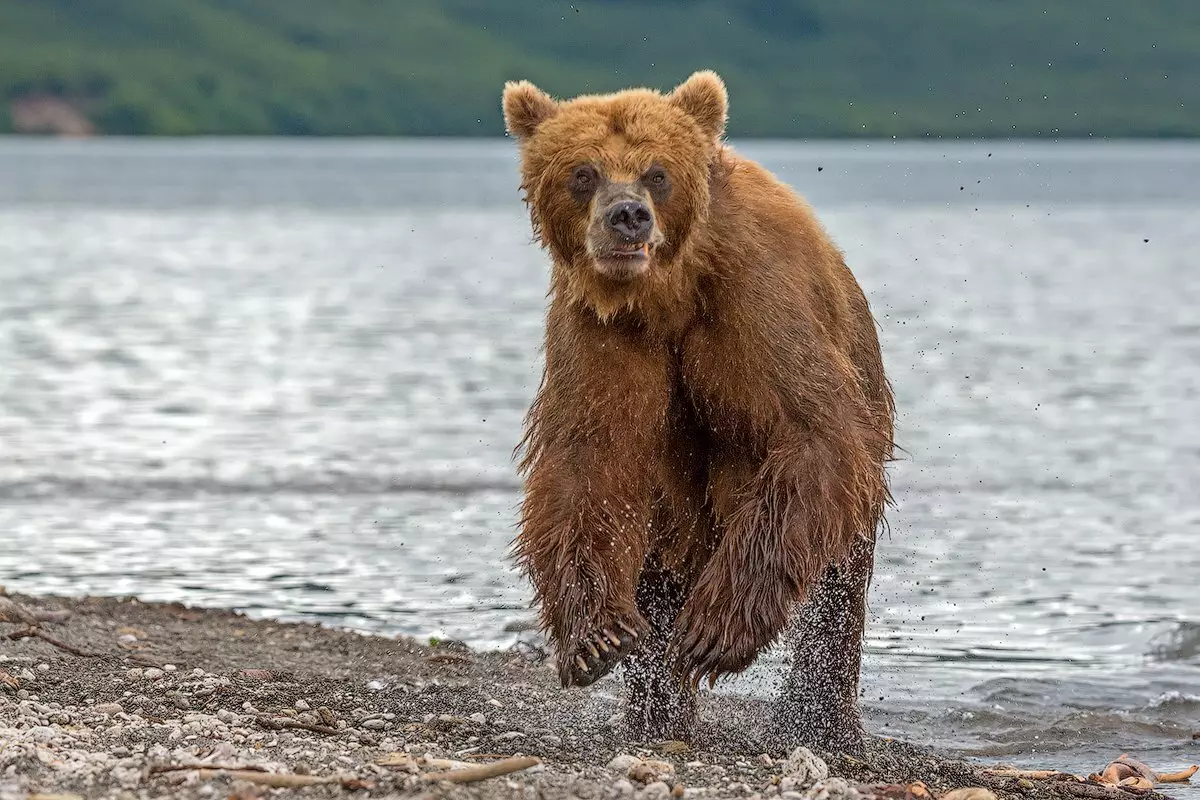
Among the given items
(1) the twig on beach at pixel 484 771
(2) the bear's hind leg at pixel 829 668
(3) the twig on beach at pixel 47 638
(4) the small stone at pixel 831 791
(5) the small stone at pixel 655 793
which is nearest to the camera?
(1) the twig on beach at pixel 484 771

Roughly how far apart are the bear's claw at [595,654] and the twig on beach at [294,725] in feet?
3.02

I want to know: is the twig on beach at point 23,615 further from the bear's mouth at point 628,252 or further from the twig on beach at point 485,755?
the bear's mouth at point 628,252

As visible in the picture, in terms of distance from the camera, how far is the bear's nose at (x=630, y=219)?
6227 mm

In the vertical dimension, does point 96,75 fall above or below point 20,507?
above

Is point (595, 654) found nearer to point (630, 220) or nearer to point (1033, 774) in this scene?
point (630, 220)

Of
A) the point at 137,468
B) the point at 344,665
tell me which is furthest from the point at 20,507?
the point at 344,665

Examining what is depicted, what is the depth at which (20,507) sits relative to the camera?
13656mm

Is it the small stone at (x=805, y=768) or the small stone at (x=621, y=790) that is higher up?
the small stone at (x=805, y=768)

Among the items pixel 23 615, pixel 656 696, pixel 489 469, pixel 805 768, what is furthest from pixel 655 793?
pixel 489 469

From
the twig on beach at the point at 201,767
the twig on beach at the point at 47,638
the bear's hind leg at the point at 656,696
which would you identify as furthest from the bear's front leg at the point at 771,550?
the twig on beach at the point at 47,638

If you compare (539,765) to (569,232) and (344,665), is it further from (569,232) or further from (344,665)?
(344,665)

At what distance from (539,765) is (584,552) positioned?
94 cm

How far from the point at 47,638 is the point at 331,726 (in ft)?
7.54

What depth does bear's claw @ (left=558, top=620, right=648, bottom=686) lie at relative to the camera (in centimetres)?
655
